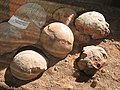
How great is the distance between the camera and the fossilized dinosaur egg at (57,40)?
209 cm

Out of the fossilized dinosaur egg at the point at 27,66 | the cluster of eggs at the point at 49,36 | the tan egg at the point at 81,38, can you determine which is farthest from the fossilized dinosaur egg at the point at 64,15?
the fossilized dinosaur egg at the point at 27,66

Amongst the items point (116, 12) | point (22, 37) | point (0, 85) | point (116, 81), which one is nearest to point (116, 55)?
point (116, 81)

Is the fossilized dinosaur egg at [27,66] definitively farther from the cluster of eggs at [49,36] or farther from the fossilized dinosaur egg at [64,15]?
the fossilized dinosaur egg at [64,15]

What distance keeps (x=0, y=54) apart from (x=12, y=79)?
8.0 inches

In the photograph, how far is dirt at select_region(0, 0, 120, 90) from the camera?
79.0 inches

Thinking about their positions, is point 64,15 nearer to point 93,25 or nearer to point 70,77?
point 93,25

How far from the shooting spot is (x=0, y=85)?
2006 mm

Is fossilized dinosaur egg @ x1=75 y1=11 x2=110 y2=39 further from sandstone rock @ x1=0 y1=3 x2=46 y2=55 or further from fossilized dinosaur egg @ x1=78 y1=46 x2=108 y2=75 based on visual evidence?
sandstone rock @ x1=0 y1=3 x2=46 y2=55

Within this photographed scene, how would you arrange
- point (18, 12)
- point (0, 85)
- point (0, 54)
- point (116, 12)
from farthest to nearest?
point (116, 12) < point (18, 12) < point (0, 54) < point (0, 85)

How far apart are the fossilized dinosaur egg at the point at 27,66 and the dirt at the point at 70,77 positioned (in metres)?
0.05

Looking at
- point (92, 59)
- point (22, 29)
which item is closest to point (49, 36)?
point (22, 29)

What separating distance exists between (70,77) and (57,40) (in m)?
0.25

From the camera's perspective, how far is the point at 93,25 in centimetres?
222

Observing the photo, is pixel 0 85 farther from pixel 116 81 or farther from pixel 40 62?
pixel 116 81
